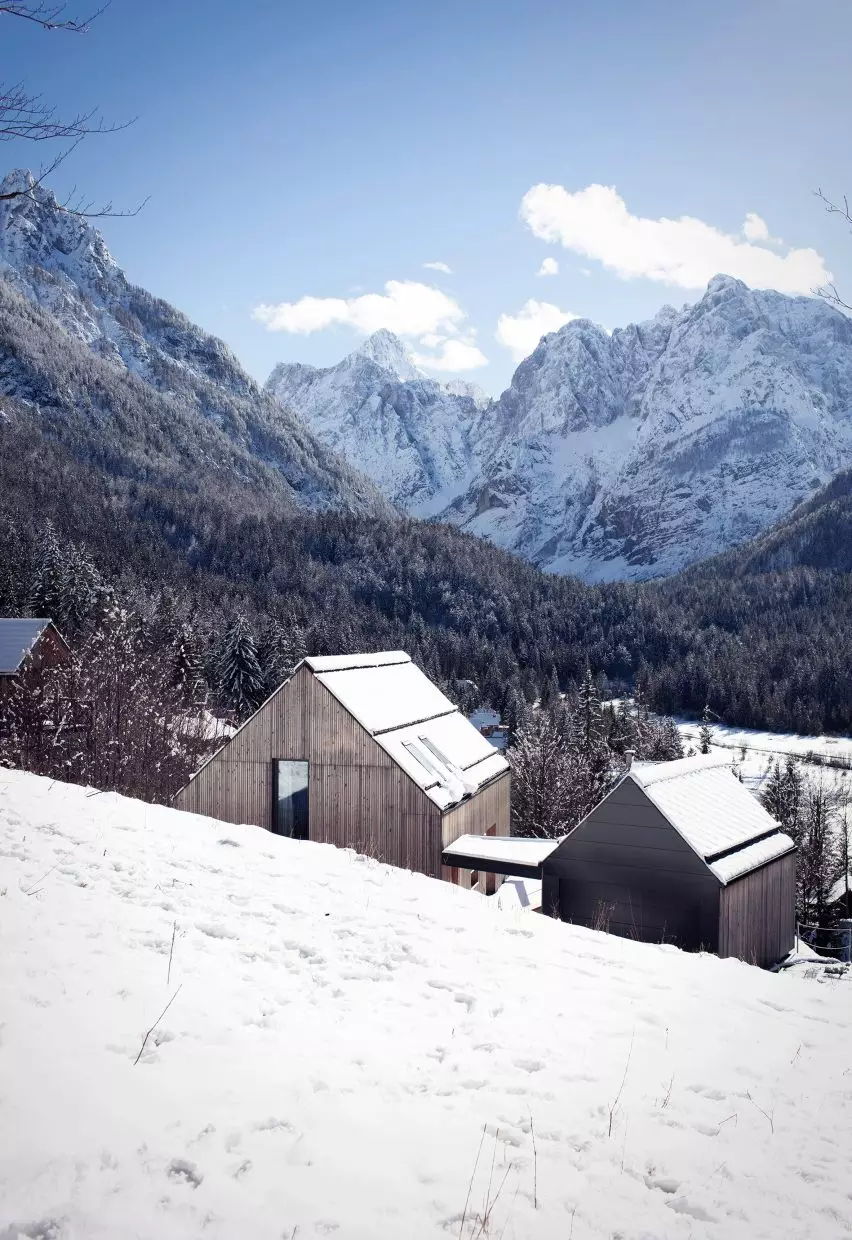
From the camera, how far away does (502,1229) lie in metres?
3.95

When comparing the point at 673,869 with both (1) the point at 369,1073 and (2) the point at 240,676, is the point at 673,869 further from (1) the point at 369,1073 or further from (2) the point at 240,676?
Result: (2) the point at 240,676

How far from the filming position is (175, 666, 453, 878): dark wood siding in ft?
63.1

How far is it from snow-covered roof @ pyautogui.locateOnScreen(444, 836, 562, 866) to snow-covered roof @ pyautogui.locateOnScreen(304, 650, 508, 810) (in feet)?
3.67

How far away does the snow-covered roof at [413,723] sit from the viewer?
19.8m

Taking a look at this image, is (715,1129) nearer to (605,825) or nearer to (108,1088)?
(108,1088)

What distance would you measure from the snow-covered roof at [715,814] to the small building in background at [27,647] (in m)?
25.2

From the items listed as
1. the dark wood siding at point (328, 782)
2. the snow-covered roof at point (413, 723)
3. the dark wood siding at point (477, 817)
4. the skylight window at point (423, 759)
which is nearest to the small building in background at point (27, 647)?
the dark wood siding at point (328, 782)

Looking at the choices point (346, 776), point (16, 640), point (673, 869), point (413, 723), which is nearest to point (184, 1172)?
point (673, 869)

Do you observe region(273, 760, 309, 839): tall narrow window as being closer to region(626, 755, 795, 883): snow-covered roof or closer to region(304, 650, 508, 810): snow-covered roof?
region(304, 650, 508, 810): snow-covered roof

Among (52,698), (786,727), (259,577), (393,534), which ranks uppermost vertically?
(393,534)

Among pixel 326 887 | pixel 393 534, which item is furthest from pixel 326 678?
pixel 393 534

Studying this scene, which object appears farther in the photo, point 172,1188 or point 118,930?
point 118,930

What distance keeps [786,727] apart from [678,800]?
4339 inches

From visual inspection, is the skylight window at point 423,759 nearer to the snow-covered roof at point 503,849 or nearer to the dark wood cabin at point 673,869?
the snow-covered roof at point 503,849
